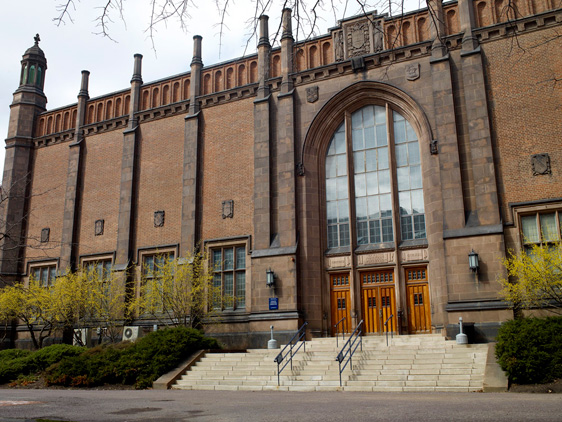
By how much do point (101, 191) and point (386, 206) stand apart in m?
15.3

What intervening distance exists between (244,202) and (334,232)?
14.2 feet

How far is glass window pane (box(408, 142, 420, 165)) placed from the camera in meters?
22.8

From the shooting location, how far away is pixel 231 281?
2455cm

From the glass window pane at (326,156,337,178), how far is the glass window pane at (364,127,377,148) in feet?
5.34

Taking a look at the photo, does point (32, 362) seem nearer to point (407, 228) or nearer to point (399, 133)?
point (407, 228)

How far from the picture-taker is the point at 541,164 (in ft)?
64.4

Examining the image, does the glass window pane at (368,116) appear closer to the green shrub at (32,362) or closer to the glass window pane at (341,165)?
the glass window pane at (341,165)

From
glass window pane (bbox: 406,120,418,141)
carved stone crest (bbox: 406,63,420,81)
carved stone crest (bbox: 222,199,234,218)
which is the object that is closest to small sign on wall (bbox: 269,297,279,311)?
carved stone crest (bbox: 222,199,234,218)

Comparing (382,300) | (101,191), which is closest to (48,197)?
(101,191)

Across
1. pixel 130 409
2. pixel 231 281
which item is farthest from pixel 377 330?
pixel 130 409

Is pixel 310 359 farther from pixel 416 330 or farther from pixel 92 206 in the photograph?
pixel 92 206

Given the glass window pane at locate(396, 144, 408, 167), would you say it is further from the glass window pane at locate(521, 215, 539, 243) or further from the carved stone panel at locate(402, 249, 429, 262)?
the glass window pane at locate(521, 215, 539, 243)

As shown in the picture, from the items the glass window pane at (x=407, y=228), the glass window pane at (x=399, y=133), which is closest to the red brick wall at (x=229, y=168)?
the glass window pane at (x=399, y=133)

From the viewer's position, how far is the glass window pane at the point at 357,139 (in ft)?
79.2
